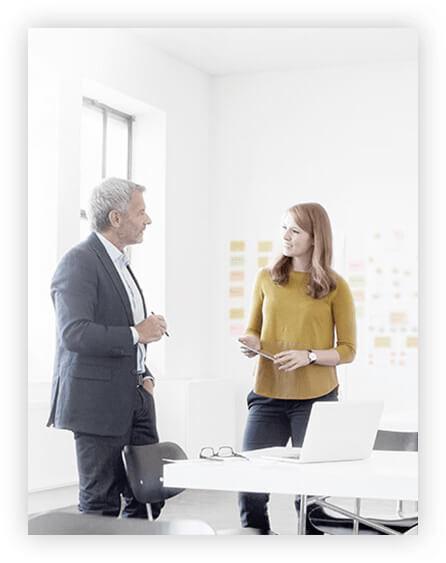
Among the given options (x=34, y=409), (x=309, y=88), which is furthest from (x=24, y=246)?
(x=309, y=88)

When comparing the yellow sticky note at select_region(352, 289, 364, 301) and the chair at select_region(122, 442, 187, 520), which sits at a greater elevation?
the yellow sticky note at select_region(352, 289, 364, 301)

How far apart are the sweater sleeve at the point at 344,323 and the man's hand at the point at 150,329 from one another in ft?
1.80

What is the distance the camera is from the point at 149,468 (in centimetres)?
276

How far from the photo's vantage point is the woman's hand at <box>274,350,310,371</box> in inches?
116

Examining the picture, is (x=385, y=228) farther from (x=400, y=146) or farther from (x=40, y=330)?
Result: (x=40, y=330)

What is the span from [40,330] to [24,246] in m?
0.26

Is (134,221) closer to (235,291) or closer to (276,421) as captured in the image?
(235,291)

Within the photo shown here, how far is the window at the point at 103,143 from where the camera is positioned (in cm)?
320

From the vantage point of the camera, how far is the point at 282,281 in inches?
119

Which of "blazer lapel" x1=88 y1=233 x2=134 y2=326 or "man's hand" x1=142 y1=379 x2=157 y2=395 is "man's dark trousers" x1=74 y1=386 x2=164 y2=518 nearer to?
"man's hand" x1=142 y1=379 x2=157 y2=395

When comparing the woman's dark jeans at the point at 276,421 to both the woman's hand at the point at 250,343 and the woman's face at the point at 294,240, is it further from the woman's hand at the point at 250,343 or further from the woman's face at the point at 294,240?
the woman's face at the point at 294,240

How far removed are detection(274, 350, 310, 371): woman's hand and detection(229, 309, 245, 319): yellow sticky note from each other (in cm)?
20

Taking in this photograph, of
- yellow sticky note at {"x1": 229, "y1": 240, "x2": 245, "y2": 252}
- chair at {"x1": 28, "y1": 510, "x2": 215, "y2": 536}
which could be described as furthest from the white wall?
chair at {"x1": 28, "y1": 510, "x2": 215, "y2": 536}
